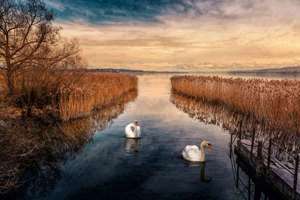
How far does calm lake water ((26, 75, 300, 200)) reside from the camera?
7156 mm

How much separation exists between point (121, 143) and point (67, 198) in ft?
16.6

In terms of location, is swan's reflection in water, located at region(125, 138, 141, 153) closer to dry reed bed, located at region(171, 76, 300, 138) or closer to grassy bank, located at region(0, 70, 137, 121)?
grassy bank, located at region(0, 70, 137, 121)

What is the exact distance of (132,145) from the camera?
451 inches

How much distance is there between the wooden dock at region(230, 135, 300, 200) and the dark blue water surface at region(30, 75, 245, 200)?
68cm

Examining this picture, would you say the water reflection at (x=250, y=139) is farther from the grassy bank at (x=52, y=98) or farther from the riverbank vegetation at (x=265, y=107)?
the grassy bank at (x=52, y=98)

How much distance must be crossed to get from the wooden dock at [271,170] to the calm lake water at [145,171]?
0.64 m

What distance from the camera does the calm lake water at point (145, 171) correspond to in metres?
7.16

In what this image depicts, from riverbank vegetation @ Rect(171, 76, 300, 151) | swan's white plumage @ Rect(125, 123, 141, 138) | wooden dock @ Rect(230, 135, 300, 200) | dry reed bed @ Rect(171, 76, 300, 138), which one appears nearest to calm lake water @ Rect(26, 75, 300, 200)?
swan's white plumage @ Rect(125, 123, 141, 138)

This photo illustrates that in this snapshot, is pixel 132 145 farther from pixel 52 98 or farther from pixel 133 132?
pixel 52 98

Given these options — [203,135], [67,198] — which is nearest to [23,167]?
[67,198]

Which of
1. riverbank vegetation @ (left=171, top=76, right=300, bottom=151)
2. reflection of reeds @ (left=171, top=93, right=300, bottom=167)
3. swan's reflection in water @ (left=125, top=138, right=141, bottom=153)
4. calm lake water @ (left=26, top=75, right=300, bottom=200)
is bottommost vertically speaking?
calm lake water @ (left=26, top=75, right=300, bottom=200)

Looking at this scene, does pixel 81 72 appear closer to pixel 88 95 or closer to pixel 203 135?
pixel 88 95

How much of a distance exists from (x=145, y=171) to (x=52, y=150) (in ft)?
13.7

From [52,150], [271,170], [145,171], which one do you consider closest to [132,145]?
[145,171]
